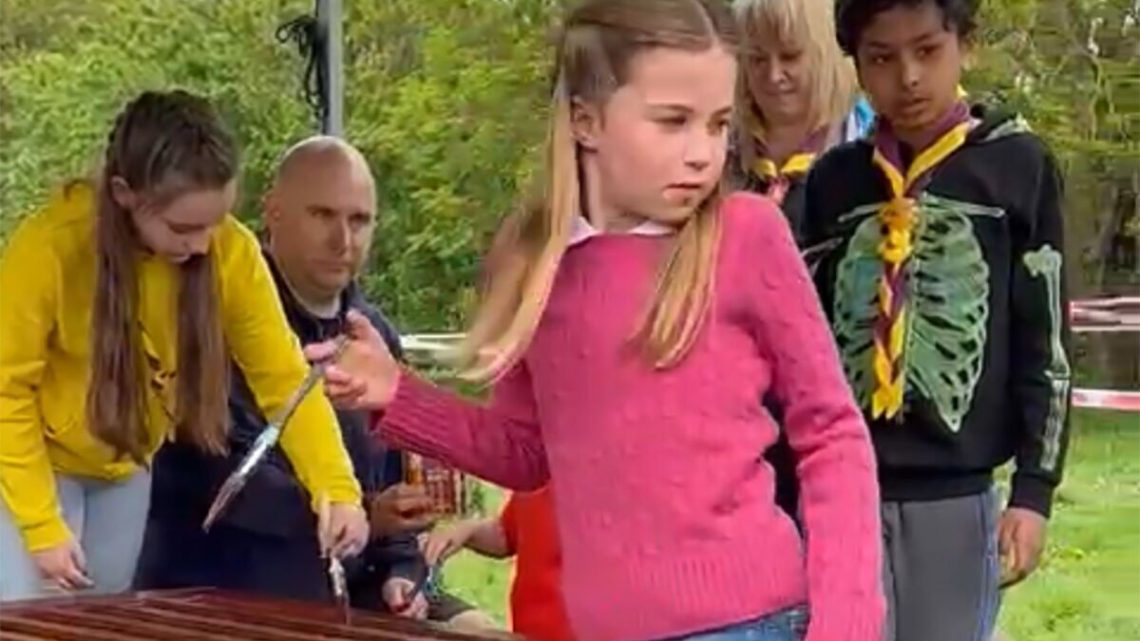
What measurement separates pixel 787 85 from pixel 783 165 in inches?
3.9

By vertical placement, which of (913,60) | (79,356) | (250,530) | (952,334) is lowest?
(250,530)

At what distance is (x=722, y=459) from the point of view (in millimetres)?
1603

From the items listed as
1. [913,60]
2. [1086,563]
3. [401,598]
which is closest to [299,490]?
[401,598]

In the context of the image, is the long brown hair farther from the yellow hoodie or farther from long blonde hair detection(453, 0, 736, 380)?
long blonde hair detection(453, 0, 736, 380)

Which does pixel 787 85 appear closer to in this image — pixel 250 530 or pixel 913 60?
pixel 913 60

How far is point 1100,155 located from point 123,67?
3.38 m

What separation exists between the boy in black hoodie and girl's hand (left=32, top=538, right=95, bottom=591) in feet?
3.30

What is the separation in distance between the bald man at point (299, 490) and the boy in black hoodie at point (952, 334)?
729 millimetres

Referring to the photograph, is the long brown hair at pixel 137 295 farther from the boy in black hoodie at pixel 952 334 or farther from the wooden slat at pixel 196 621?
the boy in black hoodie at pixel 952 334

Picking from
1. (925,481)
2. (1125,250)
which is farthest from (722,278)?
(1125,250)

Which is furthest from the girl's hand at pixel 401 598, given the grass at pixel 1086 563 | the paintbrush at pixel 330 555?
the grass at pixel 1086 563

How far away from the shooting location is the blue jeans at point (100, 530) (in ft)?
8.98

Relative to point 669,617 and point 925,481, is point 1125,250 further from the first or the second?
point 669,617

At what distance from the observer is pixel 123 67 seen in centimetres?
770
